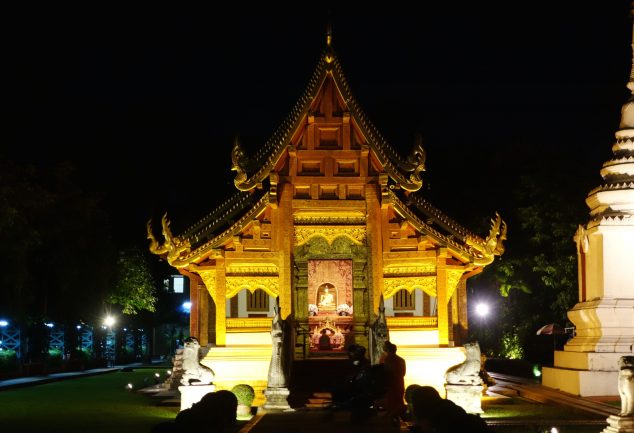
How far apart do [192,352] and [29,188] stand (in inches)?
508

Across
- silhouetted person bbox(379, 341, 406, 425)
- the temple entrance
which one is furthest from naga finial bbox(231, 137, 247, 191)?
silhouetted person bbox(379, 341, 406, 425)

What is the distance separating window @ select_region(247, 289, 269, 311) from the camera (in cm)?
2500

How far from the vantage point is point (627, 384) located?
1175cm

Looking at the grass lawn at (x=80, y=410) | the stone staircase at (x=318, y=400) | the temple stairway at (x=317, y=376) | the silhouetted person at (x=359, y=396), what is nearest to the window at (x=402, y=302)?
the temple stairway at (x=317, y=376)

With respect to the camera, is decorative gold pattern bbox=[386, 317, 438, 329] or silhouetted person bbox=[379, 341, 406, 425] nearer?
silhouetted person bbox=[379, 341, 406, 425]

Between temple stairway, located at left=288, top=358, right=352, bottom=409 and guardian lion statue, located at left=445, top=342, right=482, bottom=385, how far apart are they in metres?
2.96

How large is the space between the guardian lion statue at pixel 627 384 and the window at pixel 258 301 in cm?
1403

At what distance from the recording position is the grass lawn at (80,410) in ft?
57.5

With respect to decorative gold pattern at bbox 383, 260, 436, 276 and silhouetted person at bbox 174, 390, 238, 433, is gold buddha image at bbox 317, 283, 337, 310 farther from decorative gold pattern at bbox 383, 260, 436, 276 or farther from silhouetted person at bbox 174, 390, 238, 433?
silhouetted person at bbox 174, 390, 238, 433

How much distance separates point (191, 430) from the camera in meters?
9.48

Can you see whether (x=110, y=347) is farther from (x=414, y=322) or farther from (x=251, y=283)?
(x=414, y=322)

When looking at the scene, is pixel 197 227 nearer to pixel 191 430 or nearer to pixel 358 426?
pixel 358 426

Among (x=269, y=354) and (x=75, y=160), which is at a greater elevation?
(x=75, y=160)

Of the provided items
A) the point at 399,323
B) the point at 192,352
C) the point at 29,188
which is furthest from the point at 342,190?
the point at 29,188
